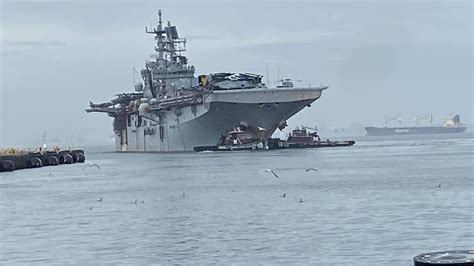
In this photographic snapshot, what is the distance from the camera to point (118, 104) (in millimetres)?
118312

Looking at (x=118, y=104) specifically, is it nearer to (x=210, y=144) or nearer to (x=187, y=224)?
(x=210, y=144)

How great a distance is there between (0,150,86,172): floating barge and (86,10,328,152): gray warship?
9233 millimetres

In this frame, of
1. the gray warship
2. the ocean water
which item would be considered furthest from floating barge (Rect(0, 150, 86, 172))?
the ocean water

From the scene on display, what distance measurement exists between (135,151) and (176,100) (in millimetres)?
27246

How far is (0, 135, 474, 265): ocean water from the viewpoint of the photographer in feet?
78.6

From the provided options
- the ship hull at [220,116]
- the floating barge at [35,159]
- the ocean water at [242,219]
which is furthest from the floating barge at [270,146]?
the ocean water at [242,219]

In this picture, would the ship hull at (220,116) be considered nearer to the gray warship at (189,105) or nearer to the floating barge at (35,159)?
the gray warship at (189,105)

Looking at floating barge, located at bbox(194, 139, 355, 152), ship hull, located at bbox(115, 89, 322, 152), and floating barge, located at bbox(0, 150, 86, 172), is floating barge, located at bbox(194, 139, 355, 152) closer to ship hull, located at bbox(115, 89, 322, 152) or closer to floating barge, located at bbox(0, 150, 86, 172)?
ship hull, located at bbox(115, 89, 322, 152)

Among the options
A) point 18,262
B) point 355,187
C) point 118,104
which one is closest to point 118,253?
point 18,262

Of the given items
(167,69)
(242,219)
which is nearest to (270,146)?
(167,69)

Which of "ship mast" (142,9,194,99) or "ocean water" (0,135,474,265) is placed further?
"ship mast" (142,9,194,99)

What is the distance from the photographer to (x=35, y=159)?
89375 mm

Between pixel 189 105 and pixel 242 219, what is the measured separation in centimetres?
6317

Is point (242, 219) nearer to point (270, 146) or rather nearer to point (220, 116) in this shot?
point (220, 116)
